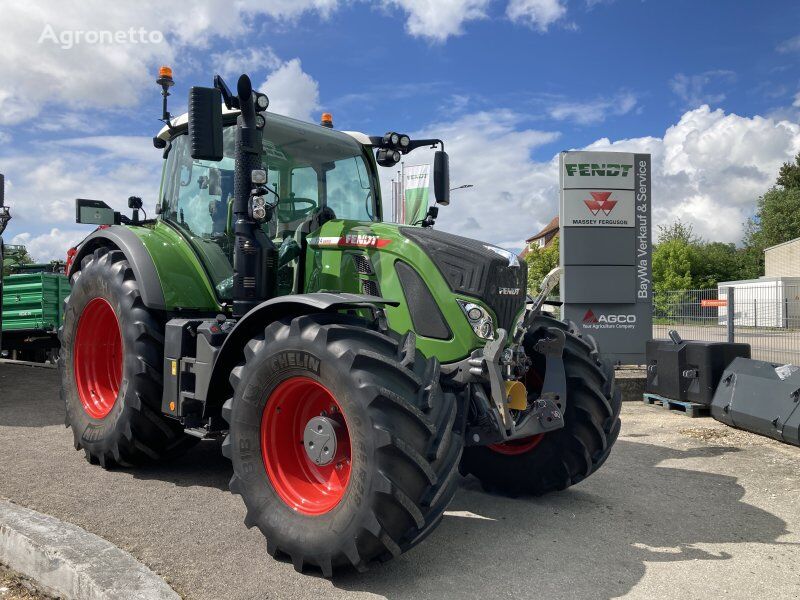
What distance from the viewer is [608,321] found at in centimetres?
1089

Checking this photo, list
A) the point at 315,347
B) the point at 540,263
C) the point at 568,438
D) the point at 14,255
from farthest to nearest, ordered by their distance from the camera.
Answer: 1. the point at 540,263
2. the point at 14,255
3. the point at 568,438
4. the point at 315,347

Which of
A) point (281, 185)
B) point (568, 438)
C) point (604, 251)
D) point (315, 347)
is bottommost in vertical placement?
point (568, 438)

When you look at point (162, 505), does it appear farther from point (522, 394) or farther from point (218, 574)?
point (522, 394)

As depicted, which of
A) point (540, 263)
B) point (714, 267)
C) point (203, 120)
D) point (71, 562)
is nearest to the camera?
point (71, 562)

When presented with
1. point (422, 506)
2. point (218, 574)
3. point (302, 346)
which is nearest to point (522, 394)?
point (422, 506)

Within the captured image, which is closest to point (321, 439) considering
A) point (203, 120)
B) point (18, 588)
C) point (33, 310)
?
point (18, 588)

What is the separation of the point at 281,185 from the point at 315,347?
2062 millimetres

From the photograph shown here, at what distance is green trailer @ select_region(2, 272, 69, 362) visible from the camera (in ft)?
38.2

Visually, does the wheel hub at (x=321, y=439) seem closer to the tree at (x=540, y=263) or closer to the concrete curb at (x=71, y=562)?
the concrete curb at (x=71, y=562)

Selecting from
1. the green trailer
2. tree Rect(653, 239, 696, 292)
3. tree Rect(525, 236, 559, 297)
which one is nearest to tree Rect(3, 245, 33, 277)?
the green trailer

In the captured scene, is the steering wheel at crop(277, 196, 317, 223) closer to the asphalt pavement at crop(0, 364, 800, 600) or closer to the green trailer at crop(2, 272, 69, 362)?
the asphalt pavement at crop(0, 364, 800, 600)

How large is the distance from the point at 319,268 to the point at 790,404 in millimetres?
5078

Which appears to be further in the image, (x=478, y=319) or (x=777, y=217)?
(x=777, y=217)

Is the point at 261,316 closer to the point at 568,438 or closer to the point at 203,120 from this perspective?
the point at 203,120
